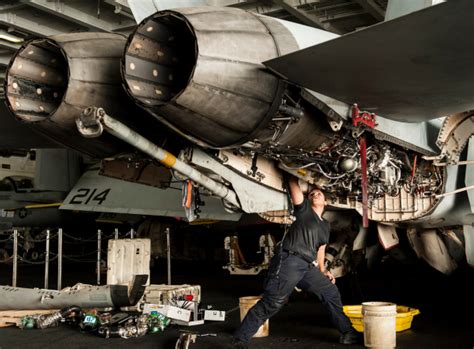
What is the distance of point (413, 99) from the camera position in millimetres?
4316

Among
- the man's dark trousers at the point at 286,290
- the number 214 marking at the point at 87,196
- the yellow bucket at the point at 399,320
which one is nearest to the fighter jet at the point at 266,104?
the man's dark trousers at the point at 286,290

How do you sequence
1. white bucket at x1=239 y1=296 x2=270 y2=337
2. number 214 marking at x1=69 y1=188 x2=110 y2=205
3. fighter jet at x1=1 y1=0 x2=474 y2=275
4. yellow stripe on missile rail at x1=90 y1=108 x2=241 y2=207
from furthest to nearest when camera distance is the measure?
number 214 marking at x1=69 y1=188 x2=110 y2=205, white bucket at x1=239 y1=296 x2=270 y2=337, yellow stripe on missile rail at x1=90 y1=108 x2=241 y2=207, fighter jet at x1=1 y1=0 x2=474 y2=275

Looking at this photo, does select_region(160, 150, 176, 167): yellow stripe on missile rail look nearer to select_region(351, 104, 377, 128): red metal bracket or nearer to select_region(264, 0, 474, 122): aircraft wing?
select_region(264, 0, 474, 122): aircraft wing

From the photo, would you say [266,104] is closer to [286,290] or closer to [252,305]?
[286,290]

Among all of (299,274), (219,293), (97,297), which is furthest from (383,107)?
(219,293)

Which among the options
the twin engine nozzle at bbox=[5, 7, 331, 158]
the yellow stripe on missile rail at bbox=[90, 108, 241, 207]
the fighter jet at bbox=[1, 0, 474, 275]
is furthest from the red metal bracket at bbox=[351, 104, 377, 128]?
the yellow stripe on missile rail at bbox=[90, 108, 241, 207]

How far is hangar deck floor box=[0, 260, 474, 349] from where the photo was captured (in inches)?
190

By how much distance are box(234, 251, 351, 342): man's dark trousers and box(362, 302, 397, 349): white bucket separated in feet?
1.01

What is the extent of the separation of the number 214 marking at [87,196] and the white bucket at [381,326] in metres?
7.57

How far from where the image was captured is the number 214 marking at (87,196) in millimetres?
11125

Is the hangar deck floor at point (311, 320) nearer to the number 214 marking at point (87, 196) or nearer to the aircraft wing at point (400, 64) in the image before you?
the number 214 marking at point (87, 196)

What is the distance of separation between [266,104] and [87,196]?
8.27 metres

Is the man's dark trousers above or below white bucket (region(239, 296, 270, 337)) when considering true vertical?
above

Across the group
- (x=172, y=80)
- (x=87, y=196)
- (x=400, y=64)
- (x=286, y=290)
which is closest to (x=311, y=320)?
(x=286, y=290)
